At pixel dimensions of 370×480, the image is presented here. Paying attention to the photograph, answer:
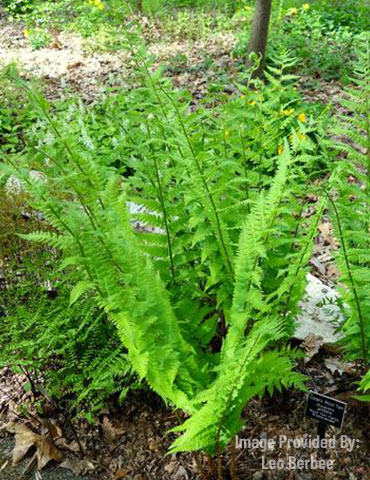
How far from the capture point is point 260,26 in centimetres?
486

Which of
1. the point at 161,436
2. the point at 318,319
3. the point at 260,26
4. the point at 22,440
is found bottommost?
the point at 22,440

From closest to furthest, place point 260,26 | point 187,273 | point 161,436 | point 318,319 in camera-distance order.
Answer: point 187,273 < point 161,436 < point 318,319 < point 260,26

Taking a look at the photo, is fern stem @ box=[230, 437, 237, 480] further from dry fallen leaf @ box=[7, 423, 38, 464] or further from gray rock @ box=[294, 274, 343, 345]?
dry fallen leaf @ box=[7, 423, 38, 464]

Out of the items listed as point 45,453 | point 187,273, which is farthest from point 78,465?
point 187,273

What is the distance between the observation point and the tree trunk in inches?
188

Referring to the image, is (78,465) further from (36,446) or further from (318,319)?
(318,319)

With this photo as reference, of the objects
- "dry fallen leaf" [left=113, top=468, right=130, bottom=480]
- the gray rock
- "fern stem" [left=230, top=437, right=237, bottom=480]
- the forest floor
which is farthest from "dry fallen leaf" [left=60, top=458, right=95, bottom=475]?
the gray rock

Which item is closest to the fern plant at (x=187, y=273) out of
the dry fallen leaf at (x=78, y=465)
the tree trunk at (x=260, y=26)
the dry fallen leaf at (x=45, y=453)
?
the dry fallen leaf at (x=78, y=465)

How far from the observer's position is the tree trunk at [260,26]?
15.7 feet

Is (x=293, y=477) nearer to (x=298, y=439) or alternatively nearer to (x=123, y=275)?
(x=298, y=439)

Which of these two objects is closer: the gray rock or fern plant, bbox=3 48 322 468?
fern plant, bbox=3 48 322 468

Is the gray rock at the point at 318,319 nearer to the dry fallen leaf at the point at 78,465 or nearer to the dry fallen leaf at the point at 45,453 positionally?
the dry fallen leaf at the point at 78,465

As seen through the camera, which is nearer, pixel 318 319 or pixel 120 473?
pixel 120 473

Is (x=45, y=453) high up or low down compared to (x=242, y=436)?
down
